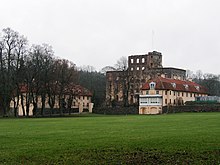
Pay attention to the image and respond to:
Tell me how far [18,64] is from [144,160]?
58.7 metres

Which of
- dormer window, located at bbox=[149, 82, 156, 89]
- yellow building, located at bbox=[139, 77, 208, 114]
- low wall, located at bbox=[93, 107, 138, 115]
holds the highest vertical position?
dormer window, located at bbox=[149, 82, 156, 89]

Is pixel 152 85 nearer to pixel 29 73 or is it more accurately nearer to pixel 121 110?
pixel 121 110

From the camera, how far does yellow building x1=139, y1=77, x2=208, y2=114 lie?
99856 millimetres

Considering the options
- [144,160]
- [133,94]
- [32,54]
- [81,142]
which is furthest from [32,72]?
[144,160]

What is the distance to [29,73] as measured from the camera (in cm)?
7712

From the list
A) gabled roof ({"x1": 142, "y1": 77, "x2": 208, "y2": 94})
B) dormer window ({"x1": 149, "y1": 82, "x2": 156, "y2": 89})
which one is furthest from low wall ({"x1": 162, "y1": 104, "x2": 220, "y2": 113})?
dormer window ({"x1": 149, "y1": 82, "x2": 156, "y2": 89})

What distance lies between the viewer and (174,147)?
20.8 meters

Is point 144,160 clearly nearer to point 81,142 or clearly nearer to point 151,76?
point 81,142

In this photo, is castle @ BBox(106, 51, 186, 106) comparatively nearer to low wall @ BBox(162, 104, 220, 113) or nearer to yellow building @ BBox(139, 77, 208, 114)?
yellow building @ BBox(139, 77, 208, 114)

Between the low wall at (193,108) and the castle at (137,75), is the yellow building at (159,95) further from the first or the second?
the castle at (137,75)

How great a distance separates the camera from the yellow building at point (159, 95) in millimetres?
99856

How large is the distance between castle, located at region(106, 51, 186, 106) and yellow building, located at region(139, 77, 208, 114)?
1006 cm

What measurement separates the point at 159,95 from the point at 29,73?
3753 cm

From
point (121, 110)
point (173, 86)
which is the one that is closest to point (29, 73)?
point (121, 110)
